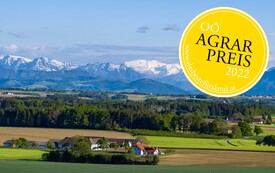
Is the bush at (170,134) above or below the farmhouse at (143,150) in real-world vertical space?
above

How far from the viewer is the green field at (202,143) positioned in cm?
5159

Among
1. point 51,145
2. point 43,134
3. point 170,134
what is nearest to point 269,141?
point 170,134

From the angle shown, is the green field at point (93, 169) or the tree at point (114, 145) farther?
the tree at point (114, 145)

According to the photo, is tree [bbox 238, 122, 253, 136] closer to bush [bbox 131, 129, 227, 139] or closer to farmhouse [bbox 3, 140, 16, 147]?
bush [bbox 131, 129, 227, 139]

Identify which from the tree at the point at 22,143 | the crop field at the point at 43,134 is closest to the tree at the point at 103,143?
the tree at the point at 22,143

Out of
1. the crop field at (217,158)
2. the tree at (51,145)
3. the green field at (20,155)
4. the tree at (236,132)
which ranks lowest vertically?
the green field at (20,155)

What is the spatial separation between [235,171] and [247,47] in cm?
2071

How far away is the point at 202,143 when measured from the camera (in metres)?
56.1

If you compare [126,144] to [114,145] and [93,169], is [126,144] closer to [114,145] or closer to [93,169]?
[114,145]

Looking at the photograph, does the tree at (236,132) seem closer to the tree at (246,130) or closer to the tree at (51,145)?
the tree at (246,130)

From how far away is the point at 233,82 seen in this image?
29.7 feet

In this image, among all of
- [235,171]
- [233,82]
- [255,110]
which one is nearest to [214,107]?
[255,110]

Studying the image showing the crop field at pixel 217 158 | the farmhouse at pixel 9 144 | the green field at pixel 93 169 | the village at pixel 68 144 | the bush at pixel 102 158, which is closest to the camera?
the green field at pixel 93 169

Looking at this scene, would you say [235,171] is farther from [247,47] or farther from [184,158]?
[247,47]
